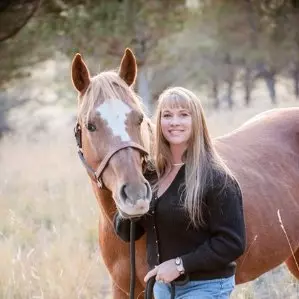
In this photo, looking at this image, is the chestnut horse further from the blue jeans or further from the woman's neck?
the blue jeans

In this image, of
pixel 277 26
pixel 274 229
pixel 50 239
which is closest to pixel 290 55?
pixel 277 26

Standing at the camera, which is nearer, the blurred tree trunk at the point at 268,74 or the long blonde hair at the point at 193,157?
the long blonde hair at the point at 193,157

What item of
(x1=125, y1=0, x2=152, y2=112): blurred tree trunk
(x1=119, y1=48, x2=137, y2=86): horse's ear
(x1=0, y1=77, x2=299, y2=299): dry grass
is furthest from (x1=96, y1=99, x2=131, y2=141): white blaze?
(x1=125, y1=0, x2=152, y2=112): blurred tree trunk

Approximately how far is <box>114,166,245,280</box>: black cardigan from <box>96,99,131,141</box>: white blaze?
1.05ft

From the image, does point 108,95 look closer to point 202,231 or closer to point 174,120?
point 174,120

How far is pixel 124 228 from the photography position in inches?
99.3

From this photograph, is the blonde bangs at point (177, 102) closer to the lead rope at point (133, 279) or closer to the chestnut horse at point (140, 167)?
the chestnut horse at point (140, 167)

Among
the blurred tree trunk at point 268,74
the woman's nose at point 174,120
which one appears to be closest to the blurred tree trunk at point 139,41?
the woman's nose at point 174,120

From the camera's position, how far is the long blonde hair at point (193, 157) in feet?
7.46

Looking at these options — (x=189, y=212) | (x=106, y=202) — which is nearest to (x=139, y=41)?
(x=106, y=202)

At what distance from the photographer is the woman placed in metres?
2.27

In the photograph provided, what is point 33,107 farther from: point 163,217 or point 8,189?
point 163,217

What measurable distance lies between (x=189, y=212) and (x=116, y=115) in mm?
544

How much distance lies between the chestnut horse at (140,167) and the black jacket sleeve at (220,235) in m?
0.31
